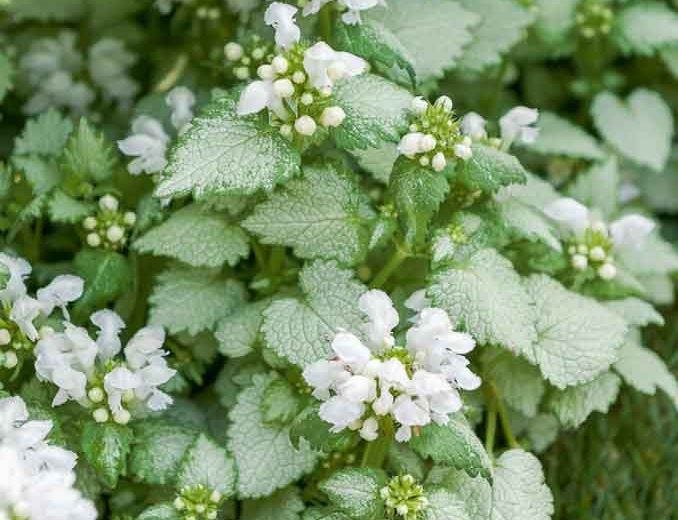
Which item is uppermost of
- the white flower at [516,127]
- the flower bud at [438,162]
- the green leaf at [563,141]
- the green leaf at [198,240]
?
the flower bud at [438,162]

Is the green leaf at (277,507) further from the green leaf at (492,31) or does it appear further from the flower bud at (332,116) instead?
the green leaf at (492,31)

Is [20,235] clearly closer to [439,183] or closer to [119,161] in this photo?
[119,161]

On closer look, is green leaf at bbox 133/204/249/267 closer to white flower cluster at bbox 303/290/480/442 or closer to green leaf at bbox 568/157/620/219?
white flower cluster at bbox 303/290/480/442

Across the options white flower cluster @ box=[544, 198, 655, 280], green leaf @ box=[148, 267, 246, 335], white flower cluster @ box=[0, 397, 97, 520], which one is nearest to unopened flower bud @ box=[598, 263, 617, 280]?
white flower cluster @ box=[544, 198, 655, 280]

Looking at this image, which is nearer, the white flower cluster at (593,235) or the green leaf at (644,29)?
the white flower cluster at (593,235)

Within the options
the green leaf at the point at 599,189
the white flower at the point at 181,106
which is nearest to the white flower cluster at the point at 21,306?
the white flower at the point at 181,106

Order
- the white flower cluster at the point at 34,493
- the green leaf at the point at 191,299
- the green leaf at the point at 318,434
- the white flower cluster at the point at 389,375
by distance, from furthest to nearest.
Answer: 1. the green leaf at the point at 191,299
2. the green leaf at the point at 318,434
3. the white flower cluster at the point at 389,375
4. the white flower cluster at the point at 34,493
